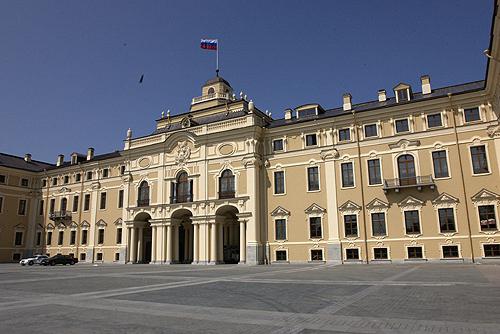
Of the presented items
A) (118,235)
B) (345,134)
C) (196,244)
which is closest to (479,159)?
(345,134)

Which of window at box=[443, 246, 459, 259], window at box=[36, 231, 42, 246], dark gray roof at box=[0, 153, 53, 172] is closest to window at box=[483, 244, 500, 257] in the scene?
window at box=[443, 246, 459, 259]

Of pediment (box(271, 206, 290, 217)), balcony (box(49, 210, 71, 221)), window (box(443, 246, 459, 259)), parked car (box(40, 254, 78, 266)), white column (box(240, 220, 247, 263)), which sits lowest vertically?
parked car (box(40, 254, 78, 266))

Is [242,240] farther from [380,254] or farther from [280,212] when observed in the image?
[380,254]

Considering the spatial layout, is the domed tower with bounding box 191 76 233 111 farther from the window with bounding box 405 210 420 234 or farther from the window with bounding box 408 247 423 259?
the window with bounding box 408 247 423 259

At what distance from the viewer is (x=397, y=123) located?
34406mm

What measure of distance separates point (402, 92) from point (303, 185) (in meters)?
12.8

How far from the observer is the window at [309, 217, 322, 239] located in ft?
118

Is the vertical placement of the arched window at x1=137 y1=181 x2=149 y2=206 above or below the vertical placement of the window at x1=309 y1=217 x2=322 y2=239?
above

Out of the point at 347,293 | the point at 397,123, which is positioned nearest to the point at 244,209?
the point at 397,123

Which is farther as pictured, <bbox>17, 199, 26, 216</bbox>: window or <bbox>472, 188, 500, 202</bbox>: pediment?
<bbox>17, 199, 26, 216</bbox>: window

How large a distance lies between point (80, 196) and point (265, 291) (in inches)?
1854

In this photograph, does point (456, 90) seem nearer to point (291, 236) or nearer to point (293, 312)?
point (291, 236)

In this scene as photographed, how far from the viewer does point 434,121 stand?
108ft

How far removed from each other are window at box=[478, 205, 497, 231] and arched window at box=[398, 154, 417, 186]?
18.6 feet
